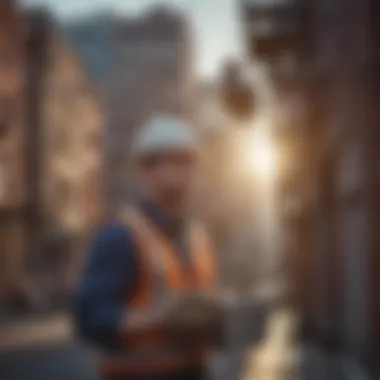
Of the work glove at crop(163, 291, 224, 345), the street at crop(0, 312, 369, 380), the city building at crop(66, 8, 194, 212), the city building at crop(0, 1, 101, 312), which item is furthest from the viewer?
the city building at crop(66, 8, 194, 212)

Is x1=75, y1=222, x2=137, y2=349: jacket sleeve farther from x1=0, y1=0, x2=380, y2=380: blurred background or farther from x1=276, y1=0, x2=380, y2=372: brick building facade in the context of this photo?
x1=276, y1=0, x2=380, y2=372: brick building facade

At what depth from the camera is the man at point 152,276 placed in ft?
3.77

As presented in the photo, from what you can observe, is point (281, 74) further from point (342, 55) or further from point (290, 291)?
point (290, 291)

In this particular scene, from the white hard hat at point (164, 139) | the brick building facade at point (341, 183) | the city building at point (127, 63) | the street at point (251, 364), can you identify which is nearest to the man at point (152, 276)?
the white hard hat at point (164, 139)

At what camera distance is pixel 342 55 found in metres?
4.28

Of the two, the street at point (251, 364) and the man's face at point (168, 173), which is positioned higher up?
the man's face at point (168, 173)

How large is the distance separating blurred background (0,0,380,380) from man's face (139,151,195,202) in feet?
0.59

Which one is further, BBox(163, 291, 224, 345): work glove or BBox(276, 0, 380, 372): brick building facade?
BBox(276, 0, 380, 372): brick building facade

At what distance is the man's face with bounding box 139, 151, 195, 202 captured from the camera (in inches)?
45.3

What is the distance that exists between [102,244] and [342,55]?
321cm

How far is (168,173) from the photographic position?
115 centimetres

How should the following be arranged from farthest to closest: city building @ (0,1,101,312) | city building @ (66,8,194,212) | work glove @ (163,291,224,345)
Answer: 1. city building @ (66,8,194,212)
2. city building @ (0,1,101,312)
3. work glove @ (163,291,224,345)

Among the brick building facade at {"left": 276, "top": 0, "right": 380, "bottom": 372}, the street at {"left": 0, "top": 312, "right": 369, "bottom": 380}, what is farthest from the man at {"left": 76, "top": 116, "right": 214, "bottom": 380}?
the brick building facade at {"left": 276, "top": 0, "right": 380, "bottom": 372}

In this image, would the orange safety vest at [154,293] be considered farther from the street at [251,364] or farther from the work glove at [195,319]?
the street at [251,364]
